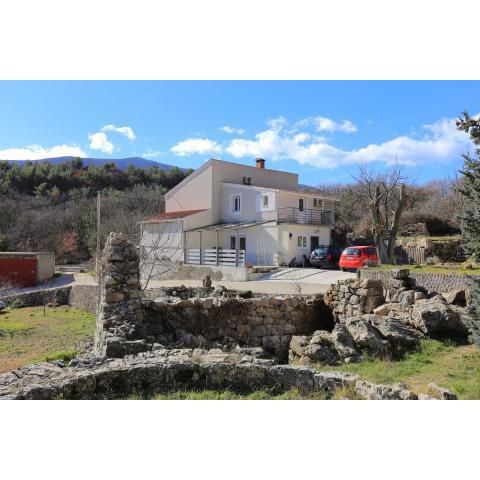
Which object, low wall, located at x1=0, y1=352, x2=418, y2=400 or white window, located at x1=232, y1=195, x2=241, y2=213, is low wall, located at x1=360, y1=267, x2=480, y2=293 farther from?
white window, located at x1=232, y1=195, x2=241, y2=213

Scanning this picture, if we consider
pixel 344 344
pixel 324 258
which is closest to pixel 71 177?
pixel 324 258

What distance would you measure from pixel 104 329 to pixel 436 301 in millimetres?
7447

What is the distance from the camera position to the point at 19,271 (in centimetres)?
2681

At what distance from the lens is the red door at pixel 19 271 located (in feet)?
86.6

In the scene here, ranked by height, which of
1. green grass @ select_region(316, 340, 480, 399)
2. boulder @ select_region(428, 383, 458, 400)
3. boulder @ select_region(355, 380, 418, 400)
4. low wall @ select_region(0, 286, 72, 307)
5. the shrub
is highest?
the shrub

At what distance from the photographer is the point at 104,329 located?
835cm

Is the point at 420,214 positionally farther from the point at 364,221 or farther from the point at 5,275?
the point at 5,275

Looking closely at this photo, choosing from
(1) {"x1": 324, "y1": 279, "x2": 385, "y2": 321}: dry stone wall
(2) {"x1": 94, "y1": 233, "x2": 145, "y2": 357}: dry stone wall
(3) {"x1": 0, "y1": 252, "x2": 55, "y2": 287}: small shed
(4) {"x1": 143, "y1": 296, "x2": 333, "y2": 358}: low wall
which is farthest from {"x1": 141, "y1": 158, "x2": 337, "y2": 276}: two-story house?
(2) {"x1": 94, "y1": 233, "x2": 145, "y2": 357}: dry stone wall

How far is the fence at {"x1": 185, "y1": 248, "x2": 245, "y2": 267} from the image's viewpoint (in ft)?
84.7

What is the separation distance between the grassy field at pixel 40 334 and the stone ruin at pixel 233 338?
2483 mm

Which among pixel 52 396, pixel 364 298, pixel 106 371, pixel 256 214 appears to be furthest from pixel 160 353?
pixel 256 214

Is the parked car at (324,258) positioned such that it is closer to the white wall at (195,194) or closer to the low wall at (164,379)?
the white wall at (195,194)

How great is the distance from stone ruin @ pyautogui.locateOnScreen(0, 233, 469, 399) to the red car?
912cm

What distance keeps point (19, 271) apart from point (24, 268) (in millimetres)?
334
